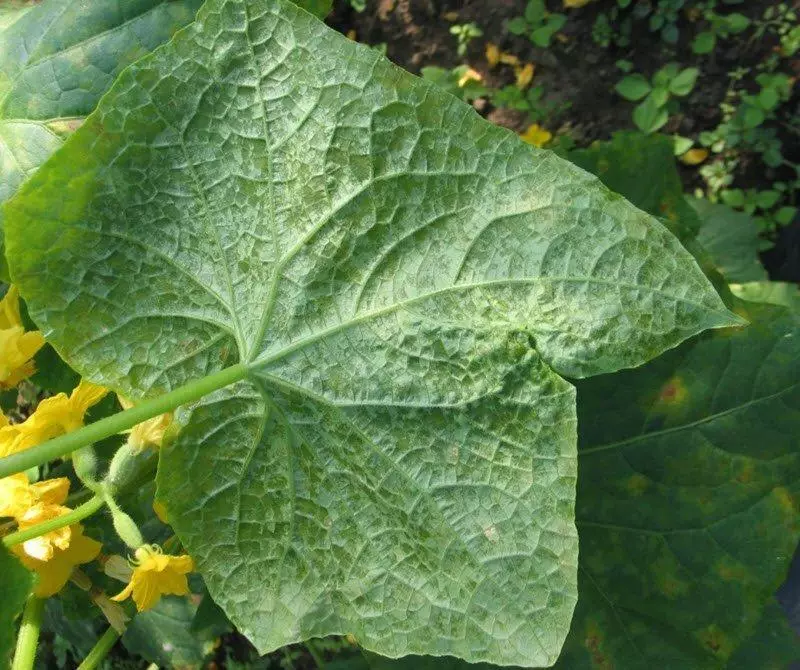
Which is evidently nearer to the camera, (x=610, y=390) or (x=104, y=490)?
(x=104, y=490)

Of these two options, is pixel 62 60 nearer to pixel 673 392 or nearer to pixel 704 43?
pixel 673 392

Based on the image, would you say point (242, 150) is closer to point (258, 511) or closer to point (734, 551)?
point (258, 511)

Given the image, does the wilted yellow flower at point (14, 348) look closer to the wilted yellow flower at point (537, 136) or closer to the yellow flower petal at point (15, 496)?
the yellow flower petal at point (15, 496)

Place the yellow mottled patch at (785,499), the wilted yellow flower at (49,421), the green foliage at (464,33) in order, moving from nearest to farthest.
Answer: the wilted yellow flower at (49,421)
the yellow mottled patch at (785,499)
the green foliage at (464,33)

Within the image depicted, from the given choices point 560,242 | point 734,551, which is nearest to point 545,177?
point 560,242

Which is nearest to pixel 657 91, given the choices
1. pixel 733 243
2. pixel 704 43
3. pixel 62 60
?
pixel 704 43

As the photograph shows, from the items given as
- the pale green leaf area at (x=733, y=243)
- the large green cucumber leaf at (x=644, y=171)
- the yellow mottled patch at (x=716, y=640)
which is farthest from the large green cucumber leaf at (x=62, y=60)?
the pale green leaf area at (x=733, y=243)
